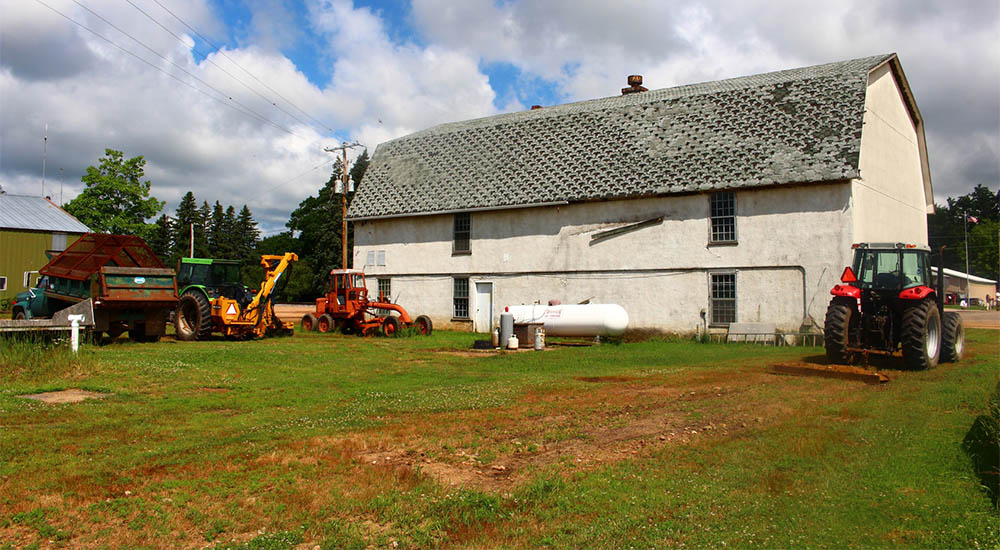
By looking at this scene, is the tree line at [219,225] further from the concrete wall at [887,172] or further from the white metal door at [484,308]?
the concrete wall at [887,172]

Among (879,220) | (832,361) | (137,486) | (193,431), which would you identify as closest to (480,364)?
(832,361)

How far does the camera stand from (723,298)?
23.6 m

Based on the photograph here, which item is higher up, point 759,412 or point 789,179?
point 789,179

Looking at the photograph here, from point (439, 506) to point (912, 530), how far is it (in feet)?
12.2

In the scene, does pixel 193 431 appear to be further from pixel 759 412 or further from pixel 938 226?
pixel 938 226

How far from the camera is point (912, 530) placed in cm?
529

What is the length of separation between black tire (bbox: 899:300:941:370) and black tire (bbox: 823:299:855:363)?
3.49 ft

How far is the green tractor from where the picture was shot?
69.7 ft

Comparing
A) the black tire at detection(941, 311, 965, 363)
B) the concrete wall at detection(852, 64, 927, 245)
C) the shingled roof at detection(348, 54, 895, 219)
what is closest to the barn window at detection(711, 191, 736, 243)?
the shingled roof at detection(348, 54, 895, 219)

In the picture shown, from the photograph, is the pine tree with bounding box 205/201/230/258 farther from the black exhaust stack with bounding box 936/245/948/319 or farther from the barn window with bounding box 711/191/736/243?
the black exhaust stack with bounding box 936/245/948/319

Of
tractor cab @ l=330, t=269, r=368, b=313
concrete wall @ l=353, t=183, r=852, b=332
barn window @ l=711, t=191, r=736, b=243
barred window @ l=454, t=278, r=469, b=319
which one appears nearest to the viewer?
concrete wall @ l=353, t=183, r=852, b=332

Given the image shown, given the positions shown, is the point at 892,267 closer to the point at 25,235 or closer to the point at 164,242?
the point at 25,235

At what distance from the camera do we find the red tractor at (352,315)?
1027 inches

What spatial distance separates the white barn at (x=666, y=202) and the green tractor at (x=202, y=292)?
9.28m
